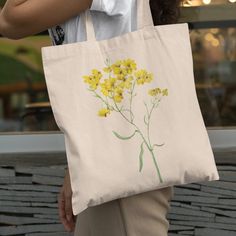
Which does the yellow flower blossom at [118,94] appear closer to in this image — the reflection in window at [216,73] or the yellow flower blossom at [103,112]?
the yellow flower blossom at [103,112]

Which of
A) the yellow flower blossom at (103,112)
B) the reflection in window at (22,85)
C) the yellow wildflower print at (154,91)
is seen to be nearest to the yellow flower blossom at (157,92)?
the yellow wildflower print at (154,91)

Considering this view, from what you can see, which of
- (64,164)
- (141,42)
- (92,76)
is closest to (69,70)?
(92,76)

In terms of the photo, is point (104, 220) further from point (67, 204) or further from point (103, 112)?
point (103, 112)

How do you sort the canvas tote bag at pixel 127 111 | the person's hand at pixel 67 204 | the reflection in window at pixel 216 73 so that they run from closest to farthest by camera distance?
1. the canvas tote bag at pixel 127 111
2. the person's hand at pixel 67 204
3. the reflection in window at pixel 216 73

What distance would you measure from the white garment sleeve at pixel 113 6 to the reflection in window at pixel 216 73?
174 cm

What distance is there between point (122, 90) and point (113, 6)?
201 mm

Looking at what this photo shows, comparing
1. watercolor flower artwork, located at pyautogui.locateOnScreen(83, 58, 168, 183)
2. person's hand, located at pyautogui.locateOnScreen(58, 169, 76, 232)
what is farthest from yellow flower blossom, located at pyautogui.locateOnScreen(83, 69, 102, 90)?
person's hand, located at pyautogui.locateOnScreen(58, 169, 76, 232)

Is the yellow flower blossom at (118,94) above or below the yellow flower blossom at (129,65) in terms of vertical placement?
below

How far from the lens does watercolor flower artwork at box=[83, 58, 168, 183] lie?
138 centimetres

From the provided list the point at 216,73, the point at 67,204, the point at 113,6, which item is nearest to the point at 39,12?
the point at 113,6

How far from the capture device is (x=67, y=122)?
53.6 inches

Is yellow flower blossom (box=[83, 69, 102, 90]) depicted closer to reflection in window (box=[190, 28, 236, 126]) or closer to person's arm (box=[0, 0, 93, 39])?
person's arm (box=[0, 0, 93, 39])

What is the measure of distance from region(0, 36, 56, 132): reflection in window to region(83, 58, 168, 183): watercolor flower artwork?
184 centimetres

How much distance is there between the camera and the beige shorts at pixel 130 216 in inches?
57.3
